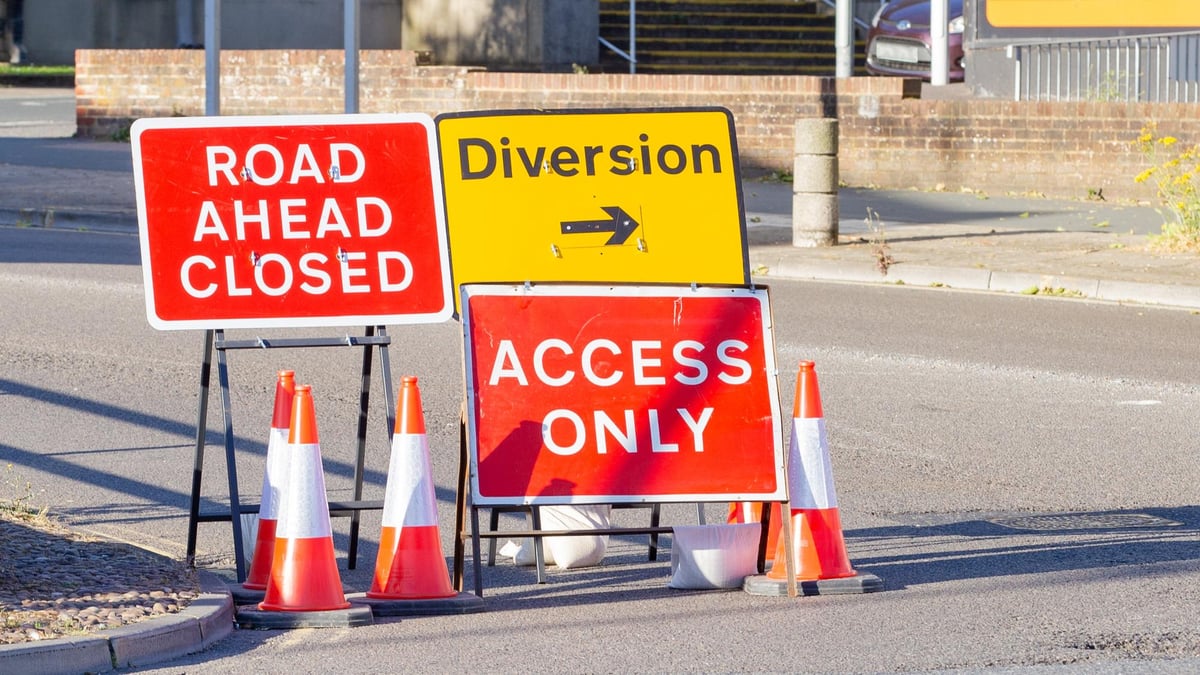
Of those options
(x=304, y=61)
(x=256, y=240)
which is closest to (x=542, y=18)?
(x=304, y=61)

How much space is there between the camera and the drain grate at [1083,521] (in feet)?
23.0

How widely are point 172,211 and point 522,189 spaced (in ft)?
Answer: 4.45

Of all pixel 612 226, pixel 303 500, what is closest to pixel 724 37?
pixel 612 226

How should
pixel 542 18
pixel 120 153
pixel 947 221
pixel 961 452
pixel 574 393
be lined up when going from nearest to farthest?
pixel 574 393, pixel 961 452, pixel 947 221, pixel 120 153, pixel 542 18

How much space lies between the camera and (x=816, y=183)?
16.1 m

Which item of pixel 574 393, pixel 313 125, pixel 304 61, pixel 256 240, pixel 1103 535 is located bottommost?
pixel 1103 535

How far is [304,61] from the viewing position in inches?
997

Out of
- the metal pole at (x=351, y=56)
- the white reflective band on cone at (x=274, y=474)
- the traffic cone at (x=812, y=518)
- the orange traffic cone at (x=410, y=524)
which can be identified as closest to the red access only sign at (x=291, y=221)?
the white reflective band on cone at (x=274, y=474)

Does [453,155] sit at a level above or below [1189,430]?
above

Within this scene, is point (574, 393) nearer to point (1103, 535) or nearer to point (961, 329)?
point (1103, 535)

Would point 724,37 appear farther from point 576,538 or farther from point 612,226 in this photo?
point 576,538

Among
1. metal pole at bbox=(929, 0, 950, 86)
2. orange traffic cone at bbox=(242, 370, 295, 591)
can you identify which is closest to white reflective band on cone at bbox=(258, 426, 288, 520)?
orange traffic cone at bbox=(242, 370, 295, 591)

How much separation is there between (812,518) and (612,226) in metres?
1.49

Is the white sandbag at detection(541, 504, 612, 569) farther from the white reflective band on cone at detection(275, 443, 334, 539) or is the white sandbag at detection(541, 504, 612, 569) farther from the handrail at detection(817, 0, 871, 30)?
the handrail at detection(817, 0, 871, 30)
